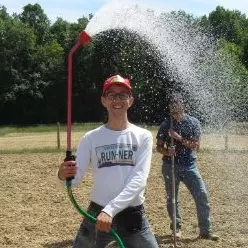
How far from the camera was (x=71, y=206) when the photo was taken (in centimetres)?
720

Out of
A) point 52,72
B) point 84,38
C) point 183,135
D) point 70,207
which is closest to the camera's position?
point 84,38

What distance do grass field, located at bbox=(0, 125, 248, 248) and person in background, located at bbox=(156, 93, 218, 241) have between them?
24 centimetres

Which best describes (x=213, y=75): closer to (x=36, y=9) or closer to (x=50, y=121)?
(x=50, y=121)

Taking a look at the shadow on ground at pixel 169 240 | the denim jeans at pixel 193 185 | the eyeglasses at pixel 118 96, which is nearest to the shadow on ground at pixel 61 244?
the shadow on ground at pixel 169 240

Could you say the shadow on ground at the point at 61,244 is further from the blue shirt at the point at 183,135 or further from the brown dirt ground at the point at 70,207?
the blue shirt at the point at 183,135

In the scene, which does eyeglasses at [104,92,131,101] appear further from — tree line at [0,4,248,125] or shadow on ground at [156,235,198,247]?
tree line at [0,4,248,125]

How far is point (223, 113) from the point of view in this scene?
12.6 m

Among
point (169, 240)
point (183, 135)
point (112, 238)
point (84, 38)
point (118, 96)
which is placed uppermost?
point (84, 38)

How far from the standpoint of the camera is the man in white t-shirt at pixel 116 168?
120 inches

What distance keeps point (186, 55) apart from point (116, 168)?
5.73m

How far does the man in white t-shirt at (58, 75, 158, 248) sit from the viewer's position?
10.0ft

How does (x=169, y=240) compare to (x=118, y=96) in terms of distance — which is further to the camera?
(x=169, y=240)

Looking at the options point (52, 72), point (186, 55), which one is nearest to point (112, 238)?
point (186, 55)

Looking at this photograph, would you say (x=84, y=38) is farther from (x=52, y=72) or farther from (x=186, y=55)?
(x=52, y=72)
